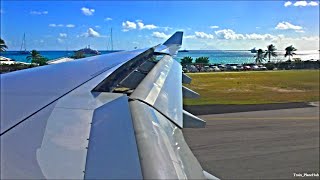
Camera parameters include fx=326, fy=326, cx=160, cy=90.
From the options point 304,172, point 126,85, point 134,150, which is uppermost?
point 126,85

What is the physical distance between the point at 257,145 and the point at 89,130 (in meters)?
5.30

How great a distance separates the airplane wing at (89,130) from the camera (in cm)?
98

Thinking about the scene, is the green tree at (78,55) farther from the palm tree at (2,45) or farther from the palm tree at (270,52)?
the palm tree at (270,52)

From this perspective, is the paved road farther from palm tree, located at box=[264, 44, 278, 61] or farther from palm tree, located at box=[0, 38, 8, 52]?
palm tree, located at box=[264, 44, 278, 61]

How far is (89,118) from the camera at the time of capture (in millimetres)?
1355

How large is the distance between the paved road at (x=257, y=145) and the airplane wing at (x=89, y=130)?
9.12 ft

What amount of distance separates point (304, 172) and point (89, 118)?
4.34 m

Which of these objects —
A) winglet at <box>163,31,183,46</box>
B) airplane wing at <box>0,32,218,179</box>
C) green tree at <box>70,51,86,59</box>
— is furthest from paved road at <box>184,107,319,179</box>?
airplane wing at <box>0,32,218,179</box>

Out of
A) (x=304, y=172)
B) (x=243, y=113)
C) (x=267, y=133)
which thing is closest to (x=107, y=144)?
(x=304, y=172)

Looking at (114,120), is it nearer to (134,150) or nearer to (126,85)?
(134,150)

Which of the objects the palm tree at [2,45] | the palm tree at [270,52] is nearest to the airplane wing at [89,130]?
the palm tree at [2,45]

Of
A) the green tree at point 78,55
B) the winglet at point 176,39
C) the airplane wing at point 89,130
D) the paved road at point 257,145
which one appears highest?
the winglet at point 176,39

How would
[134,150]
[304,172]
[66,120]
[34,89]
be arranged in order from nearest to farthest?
[134,150] < [66,120] < [34,89] < [304,172]

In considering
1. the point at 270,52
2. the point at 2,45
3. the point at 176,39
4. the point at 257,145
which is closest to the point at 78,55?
the point at 2,45
